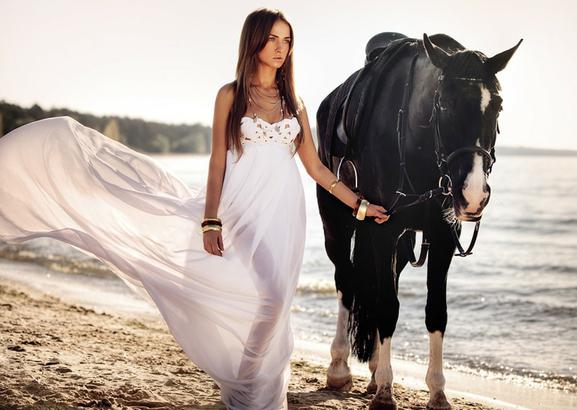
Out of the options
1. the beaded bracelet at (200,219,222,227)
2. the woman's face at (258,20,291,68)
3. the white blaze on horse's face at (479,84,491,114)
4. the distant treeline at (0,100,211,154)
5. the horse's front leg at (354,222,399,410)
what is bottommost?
the horse's front leg at (354,222,399,410)

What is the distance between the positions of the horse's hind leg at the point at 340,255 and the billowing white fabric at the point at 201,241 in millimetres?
1165

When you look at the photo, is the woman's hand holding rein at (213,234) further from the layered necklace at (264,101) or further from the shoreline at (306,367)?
the shoreline at (306,367)

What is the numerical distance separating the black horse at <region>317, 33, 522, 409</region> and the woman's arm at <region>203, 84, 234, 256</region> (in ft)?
3.20

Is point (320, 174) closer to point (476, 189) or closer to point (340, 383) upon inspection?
point (476, 189)

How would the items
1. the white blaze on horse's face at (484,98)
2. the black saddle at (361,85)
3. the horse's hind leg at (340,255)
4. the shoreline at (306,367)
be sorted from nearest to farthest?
the white blaze on horse's face at (484,98)
the black saddle at (361,85)
the shoreline at (306,367)
the horse's hind leg at (340,255)

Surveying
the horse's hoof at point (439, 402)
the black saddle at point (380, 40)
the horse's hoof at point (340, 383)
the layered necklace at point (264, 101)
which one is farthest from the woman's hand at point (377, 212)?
the black saddle at point (380, 40)

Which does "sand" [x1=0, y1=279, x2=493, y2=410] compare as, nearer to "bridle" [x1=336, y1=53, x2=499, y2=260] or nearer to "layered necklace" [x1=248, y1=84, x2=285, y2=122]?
"bridle" [x1=336, y1=53, x2=499, y2=260]

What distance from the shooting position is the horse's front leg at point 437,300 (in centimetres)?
432

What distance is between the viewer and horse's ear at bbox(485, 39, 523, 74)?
385 cm

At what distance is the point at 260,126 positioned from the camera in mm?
3818

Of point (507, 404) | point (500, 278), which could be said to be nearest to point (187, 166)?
point (500, 278)

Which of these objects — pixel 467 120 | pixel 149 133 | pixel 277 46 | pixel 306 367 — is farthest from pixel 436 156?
pixel 149 133

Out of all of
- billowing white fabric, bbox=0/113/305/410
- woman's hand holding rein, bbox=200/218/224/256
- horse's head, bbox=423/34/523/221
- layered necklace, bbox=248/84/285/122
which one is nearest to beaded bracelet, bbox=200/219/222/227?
woman's hand holding rein, bbox=200/218/224/256

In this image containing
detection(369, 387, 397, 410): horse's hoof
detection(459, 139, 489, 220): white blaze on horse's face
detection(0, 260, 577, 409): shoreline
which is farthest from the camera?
detection(0, 260, 577, 409): shoreline
